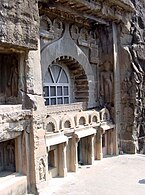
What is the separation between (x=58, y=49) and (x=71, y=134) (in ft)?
10.2

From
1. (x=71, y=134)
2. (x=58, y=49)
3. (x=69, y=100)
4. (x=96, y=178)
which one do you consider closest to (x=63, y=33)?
(x=58, y=49)

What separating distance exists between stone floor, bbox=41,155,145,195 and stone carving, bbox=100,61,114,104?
284 cm

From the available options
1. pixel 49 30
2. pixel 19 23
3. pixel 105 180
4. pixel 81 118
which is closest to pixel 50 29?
pixel 49 30

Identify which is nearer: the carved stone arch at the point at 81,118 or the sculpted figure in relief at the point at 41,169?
the sculpted figure in relief at the point at 41,169

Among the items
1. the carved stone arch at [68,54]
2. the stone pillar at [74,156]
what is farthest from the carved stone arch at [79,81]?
the stone pillar at [74,156]

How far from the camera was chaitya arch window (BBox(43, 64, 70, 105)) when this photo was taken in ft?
32.3

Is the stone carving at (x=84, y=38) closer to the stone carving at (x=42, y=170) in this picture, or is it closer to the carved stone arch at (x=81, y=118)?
the carved stone arch at (x=81, y=118)

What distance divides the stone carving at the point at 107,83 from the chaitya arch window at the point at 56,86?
1.74 metres

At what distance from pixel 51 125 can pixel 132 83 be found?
485 cm

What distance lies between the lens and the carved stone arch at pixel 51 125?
8.39 m

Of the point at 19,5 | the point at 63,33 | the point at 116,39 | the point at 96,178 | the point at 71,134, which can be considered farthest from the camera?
the point at 116,39

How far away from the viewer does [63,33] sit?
33.2 feet

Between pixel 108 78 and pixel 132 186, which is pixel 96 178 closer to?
pixel 132 186

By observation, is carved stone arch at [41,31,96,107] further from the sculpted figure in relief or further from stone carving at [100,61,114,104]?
the sculpted figure in relief
